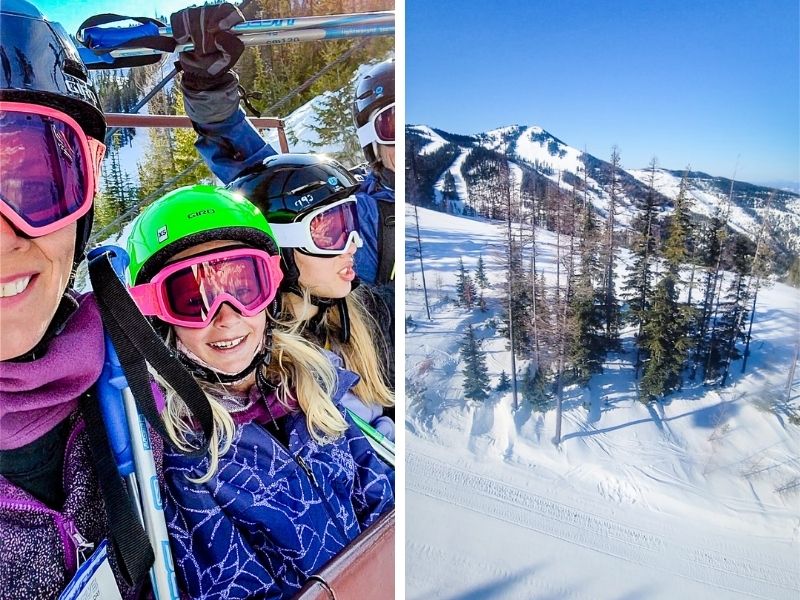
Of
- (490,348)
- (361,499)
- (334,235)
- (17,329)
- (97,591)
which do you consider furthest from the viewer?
(490,348)

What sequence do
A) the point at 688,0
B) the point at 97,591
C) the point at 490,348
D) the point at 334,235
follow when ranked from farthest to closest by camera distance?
the point at 490,348 < the point at 688,0 < the point at 334,235 < the point at 97,591

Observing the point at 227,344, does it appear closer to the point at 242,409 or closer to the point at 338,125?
the point at 242,409

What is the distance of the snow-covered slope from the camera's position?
2521 mm

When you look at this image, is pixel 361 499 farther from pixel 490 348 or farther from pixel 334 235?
pixel 490 348

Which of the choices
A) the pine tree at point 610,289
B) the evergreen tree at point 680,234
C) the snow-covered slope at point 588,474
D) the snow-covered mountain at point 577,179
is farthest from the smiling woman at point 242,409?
the evergreen tree at point 680,234

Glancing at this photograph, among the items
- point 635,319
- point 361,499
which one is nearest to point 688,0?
point 635,319

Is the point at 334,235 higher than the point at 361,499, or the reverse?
the point at 334,235

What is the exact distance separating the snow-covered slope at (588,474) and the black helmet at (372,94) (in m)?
0.98

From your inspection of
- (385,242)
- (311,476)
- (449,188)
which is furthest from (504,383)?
(311,476)

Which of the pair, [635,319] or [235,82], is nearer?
[235,82]

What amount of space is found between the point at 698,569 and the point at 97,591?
2199 mm

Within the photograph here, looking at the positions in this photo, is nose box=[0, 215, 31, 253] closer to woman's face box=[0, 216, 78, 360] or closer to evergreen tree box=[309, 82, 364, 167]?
woman's face box=[0, 216, 78, 360]

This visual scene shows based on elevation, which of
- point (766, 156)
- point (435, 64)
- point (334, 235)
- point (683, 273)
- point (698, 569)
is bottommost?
point (698, 569)

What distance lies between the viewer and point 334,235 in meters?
1.79
